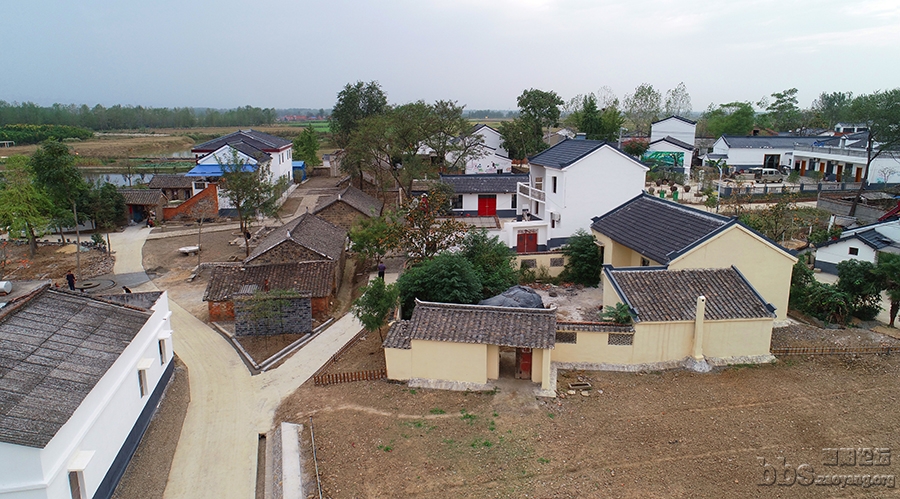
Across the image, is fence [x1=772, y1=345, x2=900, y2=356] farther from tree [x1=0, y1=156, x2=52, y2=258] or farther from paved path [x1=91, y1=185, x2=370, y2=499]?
tree [x1=0, y1=156, x2=52, y2=258]

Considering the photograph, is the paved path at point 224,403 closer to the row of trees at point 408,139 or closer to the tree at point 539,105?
the row of trees at point 408,139

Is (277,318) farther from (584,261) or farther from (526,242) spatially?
(526,242)

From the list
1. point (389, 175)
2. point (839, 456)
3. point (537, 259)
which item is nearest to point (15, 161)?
point (389, 175)

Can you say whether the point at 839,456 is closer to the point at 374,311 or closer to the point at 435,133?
the point at 374,311

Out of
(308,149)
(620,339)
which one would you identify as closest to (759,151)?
(308,149)

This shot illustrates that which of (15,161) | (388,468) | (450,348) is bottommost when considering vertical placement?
(388,468)

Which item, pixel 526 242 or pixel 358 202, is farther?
pixel 358 202

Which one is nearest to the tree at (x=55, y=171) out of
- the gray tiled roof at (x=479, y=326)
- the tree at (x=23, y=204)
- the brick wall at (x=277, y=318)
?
the tree at (x=23, y=204)
